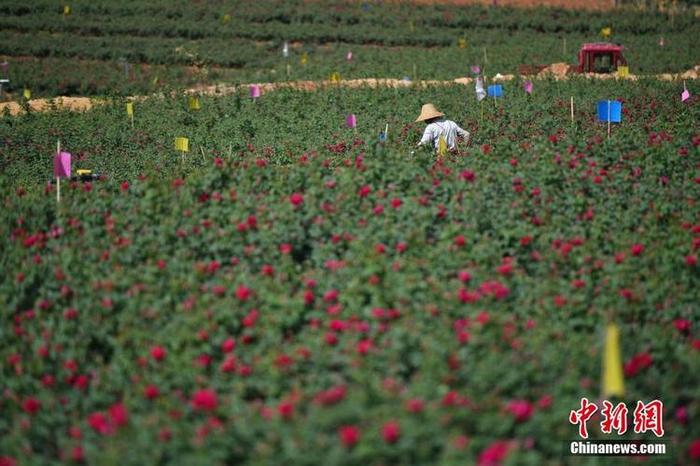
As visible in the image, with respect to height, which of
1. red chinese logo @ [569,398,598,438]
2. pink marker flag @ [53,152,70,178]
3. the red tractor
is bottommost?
red chinese logo @ [569,398,598,438]

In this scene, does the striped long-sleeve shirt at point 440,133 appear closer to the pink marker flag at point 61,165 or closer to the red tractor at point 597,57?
the pink marker flag at point 61,165

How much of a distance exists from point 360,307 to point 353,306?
0.04m

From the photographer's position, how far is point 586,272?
6.47 meters

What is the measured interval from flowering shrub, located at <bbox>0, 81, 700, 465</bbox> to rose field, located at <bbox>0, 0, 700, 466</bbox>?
0.02 meters

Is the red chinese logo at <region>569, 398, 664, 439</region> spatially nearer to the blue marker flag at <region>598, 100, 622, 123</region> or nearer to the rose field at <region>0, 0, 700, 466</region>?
the rose field at <region>0, 0, 700, 466</region>

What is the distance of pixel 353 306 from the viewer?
5719mm

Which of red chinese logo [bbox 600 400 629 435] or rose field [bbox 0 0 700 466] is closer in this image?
rose field [bbox 0 0 700 466]

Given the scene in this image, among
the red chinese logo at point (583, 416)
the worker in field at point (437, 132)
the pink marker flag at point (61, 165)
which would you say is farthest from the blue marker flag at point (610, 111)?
the red chinese logo at point (583, 416)

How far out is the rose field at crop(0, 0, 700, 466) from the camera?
434 centimetres

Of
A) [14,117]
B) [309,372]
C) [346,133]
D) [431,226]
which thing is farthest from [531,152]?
[14,117]

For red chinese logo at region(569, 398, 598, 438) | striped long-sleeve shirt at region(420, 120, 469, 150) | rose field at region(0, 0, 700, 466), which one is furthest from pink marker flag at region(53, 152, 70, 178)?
red chinese logo at region(569, 398, 598, 438)

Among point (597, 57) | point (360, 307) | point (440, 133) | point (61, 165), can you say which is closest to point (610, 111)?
point (440, 133)

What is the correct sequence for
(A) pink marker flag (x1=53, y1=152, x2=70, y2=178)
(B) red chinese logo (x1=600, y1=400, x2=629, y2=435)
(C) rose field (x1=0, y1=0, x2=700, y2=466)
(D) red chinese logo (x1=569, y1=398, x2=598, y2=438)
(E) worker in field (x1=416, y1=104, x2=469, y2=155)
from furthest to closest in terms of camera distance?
(E) worker in field (x1=416, y1=104, x2=469, y2=155)
(A) pink marker flag (x1=53, y1=152, x2=70, y2=178)
(B) red chinese logo (x1=600, y1=400, x2=629, y2=435)
(D) red chinese logo (x1=569, y1=398, x2=598, y2=438)
(C) rose field (x1=0, y1=0, x2=700, y2=466)

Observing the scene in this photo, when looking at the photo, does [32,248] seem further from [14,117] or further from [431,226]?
[14,117]
